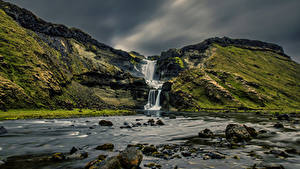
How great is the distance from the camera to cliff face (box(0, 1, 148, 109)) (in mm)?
68688

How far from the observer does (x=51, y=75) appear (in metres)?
89.7

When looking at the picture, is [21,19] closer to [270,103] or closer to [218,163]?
[218,163]

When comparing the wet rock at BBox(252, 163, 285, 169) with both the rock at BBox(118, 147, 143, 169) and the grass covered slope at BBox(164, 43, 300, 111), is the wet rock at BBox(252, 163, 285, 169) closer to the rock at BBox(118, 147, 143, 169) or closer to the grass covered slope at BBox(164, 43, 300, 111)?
the rock at BBox(118, 147, 143, 169)

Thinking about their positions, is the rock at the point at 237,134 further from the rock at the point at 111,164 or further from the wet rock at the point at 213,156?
the rock at the point at 111,164

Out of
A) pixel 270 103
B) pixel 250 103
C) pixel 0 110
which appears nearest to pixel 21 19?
pixel 0 110

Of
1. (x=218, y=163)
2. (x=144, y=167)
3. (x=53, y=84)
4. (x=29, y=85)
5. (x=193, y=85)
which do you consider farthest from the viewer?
(x=193, y=85)

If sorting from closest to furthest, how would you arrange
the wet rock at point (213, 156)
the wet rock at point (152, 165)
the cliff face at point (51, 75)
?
the wet rock at point (152, 165) < the wet rock at point (213, 156) < the cliff face at point (51, 75)

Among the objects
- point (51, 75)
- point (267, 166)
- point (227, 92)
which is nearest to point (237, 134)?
point (267, 166)

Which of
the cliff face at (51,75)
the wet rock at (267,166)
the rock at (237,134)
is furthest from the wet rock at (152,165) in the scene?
the cliff face at (51,75)

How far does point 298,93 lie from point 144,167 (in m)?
212

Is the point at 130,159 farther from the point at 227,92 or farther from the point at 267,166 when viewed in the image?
the point at 227,92

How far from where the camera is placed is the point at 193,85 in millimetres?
138750

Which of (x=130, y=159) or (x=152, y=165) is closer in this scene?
(x=130, y=159)

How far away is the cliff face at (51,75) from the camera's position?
225 ft
